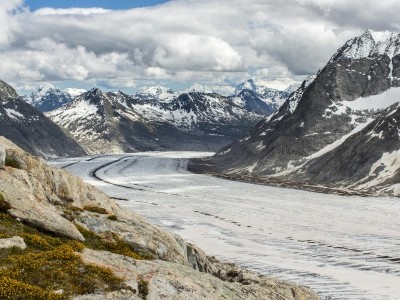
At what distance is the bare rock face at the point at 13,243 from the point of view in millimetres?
20506

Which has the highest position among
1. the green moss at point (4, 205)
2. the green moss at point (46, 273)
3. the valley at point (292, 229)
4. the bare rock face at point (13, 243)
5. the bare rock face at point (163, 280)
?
the green moss at point (4, 205)

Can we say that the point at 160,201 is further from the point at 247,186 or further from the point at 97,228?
the point at 97,228

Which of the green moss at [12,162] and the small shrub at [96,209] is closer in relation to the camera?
the green moss at [12,162]

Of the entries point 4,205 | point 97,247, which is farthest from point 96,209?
point 4,205

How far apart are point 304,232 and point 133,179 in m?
117

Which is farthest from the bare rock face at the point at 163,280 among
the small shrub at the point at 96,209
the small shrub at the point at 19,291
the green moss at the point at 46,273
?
the small shrub at the point at 96,209

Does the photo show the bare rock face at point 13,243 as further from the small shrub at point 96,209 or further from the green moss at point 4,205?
the small shrub at point 96,209

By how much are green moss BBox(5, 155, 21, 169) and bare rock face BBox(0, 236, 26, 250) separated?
8.90 m

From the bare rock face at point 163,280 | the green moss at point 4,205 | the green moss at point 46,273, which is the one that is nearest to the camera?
the green moss at point 46,273

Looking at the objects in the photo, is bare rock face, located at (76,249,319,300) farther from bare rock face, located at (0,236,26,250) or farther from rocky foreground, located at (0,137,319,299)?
bare rock face, located at (0,236,26,250)

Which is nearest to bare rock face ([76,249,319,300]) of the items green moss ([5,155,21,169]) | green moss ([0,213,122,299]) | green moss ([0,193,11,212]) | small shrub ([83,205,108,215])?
green moss ([0,213,122,299])

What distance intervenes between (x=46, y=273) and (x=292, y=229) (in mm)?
80224

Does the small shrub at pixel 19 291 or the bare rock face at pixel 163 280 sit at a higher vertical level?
the small shrub at pixel 19 291

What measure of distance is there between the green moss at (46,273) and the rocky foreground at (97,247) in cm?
5
